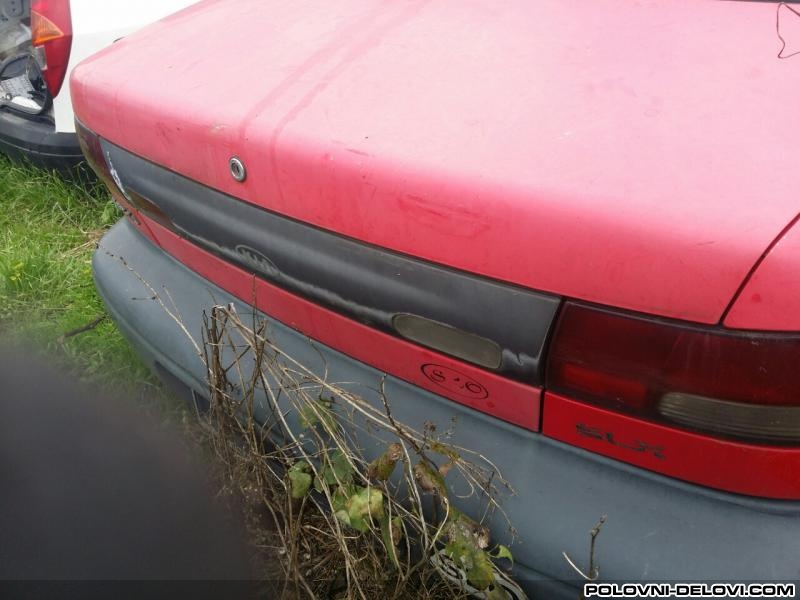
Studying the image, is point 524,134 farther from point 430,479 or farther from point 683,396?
point 430,479

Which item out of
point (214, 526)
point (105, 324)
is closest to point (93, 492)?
point (214, 526)

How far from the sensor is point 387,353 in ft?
4.58

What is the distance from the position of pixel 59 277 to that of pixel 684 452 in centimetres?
286

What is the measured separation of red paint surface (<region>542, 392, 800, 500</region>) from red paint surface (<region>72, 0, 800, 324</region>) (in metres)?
0.24

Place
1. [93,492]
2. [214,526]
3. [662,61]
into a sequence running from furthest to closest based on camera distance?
[93,492] < [214,526] < [662,61]

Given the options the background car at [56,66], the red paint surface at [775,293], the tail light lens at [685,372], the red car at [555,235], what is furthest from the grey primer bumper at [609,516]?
the background car at [56,66]

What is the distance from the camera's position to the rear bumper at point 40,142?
336 cm

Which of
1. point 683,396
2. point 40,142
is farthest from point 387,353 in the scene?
point 40,142

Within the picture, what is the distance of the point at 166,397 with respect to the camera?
247cm

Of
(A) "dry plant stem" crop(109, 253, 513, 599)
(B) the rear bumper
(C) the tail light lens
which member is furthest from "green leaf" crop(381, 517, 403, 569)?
(B) the rear bumper

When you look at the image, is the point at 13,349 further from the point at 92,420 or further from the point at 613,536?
the point at 613,536

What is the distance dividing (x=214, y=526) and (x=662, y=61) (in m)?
1.67

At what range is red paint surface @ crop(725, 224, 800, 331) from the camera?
0.91 metres

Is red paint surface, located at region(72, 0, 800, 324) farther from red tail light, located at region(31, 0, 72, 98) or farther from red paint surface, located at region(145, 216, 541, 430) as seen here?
red tail light, located at region(31, 0, 72, 98)
